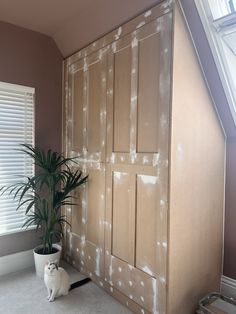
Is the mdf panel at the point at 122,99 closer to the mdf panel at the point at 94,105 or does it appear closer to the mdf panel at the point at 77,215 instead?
the mdf panel at the point at 94,105

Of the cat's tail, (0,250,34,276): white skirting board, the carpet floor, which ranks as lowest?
the carpet floor

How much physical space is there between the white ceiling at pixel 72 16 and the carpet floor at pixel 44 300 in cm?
232

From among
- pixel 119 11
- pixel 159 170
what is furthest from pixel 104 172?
pixel 119 11

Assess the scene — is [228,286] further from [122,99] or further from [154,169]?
[122,99]

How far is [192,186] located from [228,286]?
1018 mm

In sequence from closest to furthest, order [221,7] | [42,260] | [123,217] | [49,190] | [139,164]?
[221,7], [139,164], [123,217], [42,260], [49,190]

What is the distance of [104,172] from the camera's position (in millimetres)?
2309

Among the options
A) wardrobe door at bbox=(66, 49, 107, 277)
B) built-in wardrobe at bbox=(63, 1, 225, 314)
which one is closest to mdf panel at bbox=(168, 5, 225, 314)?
built-in wardrobe at bbox=(63, 1, 225, 314)

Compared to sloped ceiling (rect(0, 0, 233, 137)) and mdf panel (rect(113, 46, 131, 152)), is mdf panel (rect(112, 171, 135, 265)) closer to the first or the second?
mdf panel (rect(113, 46, 131, 152))

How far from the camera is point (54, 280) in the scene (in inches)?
83.0

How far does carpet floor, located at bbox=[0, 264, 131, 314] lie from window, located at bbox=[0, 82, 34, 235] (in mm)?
548

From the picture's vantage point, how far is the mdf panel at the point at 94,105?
237 cm

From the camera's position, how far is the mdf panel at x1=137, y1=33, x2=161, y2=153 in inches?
71.9

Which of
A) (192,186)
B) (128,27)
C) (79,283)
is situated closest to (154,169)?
(192,186)
